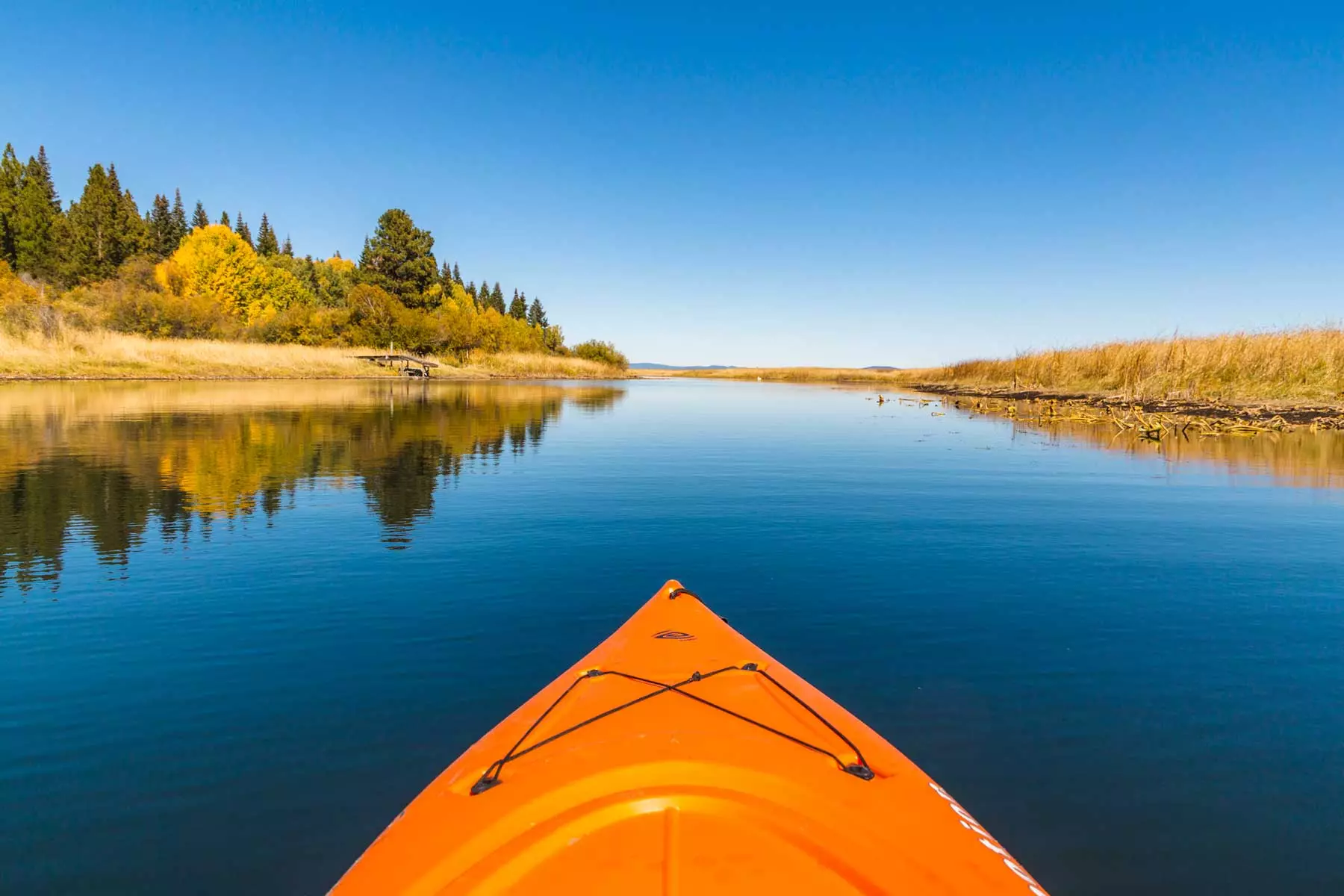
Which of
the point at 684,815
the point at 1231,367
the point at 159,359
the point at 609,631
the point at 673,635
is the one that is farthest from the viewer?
the point at 159,359

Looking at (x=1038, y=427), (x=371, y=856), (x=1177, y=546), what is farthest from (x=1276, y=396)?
(x=371, y=856)

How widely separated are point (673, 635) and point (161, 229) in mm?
112766

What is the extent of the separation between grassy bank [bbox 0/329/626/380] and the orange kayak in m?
45.2

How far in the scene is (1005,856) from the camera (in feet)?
7.88

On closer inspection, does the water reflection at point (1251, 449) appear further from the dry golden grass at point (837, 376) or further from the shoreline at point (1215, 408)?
the dry golden grass at point (837, 376)

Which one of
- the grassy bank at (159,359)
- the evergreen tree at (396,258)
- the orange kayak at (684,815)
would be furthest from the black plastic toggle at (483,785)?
the evergreen tree at (396,258)

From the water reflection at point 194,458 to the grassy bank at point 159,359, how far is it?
7868 millimetres

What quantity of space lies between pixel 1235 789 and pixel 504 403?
103ft

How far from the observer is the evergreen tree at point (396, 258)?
213 feet

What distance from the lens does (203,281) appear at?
62406 millimetres

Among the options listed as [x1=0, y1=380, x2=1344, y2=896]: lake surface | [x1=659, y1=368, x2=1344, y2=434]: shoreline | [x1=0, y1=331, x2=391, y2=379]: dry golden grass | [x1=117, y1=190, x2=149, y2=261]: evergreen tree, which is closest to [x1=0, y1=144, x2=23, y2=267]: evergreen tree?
[x1=117, y1=190, x2=149, y2=261]: evergreen tree

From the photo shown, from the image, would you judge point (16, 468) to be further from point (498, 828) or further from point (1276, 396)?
point (1276, 396)

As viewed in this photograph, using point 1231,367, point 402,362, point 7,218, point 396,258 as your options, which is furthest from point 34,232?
point 1231,367

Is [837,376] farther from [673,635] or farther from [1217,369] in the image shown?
[673,635]
